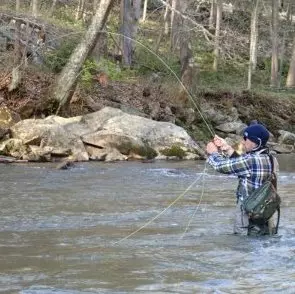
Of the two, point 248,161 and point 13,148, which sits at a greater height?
point 248,161

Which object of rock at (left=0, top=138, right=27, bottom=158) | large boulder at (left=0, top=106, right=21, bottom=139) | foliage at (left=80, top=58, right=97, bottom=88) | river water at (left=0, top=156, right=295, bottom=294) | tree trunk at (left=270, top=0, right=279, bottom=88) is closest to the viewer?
river water at (left=0, top=156, right=295, bottom=294)

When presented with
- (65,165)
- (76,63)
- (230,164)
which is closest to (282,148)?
(76,63)

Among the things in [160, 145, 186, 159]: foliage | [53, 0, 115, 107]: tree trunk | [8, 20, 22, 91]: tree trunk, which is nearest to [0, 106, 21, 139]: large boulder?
[8, 20, 22, 91]: tree trunk

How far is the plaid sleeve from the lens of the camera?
7.71m

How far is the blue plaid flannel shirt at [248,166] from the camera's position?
25.3ft

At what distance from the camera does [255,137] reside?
25.4 ft

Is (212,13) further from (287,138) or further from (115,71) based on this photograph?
(115,71)

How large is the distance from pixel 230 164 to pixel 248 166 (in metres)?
0.21

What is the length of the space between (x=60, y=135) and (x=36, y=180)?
16.9 ft

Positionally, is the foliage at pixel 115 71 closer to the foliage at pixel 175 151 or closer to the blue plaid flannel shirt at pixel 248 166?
the foliage at pixel 175 151

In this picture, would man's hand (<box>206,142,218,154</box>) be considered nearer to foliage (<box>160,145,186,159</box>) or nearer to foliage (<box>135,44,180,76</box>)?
foliage (<box>160,145,186,159</box>)

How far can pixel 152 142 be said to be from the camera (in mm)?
19781

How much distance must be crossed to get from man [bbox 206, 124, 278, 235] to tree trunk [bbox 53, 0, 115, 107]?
13902 millimetres

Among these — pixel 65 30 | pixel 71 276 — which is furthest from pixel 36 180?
pixel 65 30
